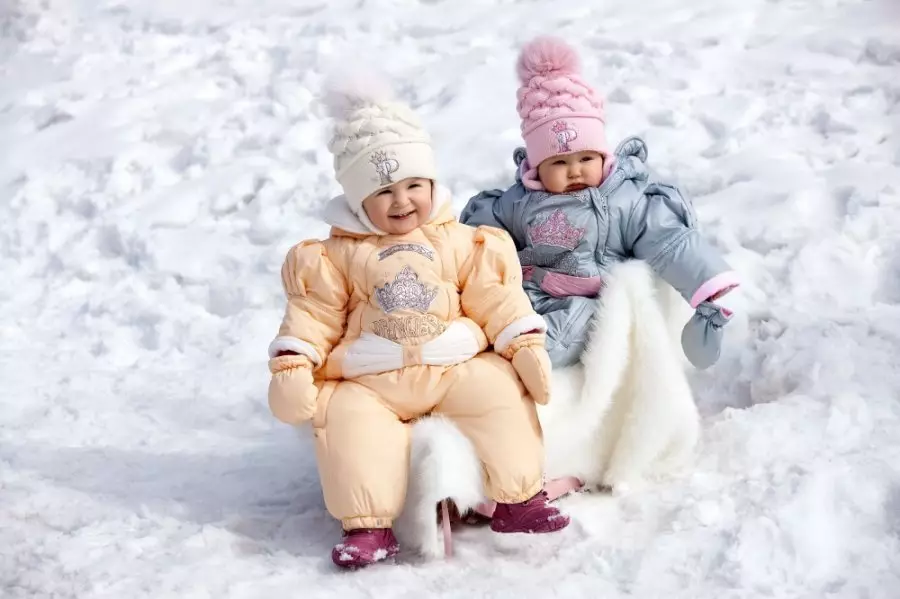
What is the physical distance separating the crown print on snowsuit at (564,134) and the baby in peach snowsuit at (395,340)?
1.07ft

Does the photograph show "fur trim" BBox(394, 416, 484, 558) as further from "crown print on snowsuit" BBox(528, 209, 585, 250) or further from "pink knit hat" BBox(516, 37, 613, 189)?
"pink knit hat" BBox(516, 37, 613, 189)

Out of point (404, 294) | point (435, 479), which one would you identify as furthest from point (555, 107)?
point (435, 479)

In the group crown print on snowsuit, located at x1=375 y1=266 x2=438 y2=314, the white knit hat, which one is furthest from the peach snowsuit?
the white knit hat

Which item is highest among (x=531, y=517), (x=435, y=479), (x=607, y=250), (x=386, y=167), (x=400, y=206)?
(x=386, y=167)

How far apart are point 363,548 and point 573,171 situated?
3.89 feet

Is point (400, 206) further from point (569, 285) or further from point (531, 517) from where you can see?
point (531, 517)

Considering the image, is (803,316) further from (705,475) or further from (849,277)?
(705,475)

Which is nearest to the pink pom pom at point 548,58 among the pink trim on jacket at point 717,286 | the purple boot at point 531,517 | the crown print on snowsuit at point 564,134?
the crown print on snowsuit at point 564,134

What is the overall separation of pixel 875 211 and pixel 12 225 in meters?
3.87

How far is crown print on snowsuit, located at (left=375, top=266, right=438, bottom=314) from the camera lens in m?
2.42

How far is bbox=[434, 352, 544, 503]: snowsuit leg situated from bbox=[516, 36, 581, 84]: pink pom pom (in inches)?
34.8

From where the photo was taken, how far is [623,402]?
8.68 feet

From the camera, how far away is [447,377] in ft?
7.91

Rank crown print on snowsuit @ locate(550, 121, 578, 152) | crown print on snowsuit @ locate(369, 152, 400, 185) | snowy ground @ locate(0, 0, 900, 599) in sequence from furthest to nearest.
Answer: crown print on snowsuit @ locate(550, 121, 578, 152) → crown print on snowsuit @ locate(369, 152, 400, 185) → snowy ground @ locate(0, 0, 900, 599)
